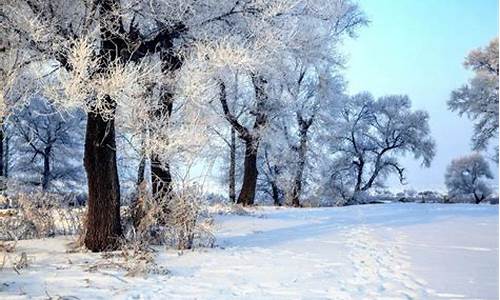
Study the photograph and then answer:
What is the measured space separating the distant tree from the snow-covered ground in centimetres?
1505

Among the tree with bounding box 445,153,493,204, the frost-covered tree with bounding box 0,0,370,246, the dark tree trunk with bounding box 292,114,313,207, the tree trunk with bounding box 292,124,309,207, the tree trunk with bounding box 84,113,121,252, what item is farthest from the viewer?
the tree with bounding box 445,153,493,204

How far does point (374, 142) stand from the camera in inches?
1425

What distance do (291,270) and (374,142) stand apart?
99.1ft

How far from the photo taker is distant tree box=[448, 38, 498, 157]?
80.6 feet

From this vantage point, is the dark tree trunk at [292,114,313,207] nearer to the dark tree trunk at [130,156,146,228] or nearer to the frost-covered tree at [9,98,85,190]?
the frost-covered tree at [9,98,85,190]

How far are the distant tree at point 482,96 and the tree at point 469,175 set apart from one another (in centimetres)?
2187

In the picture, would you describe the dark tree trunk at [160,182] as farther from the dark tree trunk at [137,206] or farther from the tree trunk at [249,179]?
the tree trunk at [249,179]

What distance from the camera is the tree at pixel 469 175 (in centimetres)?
4650

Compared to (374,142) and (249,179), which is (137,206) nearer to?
(249,179)

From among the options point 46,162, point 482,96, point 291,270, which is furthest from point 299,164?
point 291,270

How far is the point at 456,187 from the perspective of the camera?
47.0 meters

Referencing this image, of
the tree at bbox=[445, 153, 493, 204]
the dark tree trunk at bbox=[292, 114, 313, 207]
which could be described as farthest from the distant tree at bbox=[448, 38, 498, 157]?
the tree at bbox=[445, 153, 493, 204]

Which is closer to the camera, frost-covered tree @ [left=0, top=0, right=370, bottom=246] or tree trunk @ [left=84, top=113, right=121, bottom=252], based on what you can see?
frost-covered tree @ [left=0, top=0, right=370, bottom=246]

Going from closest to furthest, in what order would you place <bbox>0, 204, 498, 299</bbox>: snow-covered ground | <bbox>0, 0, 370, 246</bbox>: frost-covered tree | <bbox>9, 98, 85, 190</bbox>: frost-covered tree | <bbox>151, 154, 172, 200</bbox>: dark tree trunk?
<bbox>0, 204, 498, 299</bbox>: snow-covered ground → <bbox>0, 0, 370, 246</bbox>: frost-covered tree → <bbox>151, 154, 172, 200</bbox>: dark tree trunk → <bbox>9, 98, 85, 190</bbox>: frost-covered tree
